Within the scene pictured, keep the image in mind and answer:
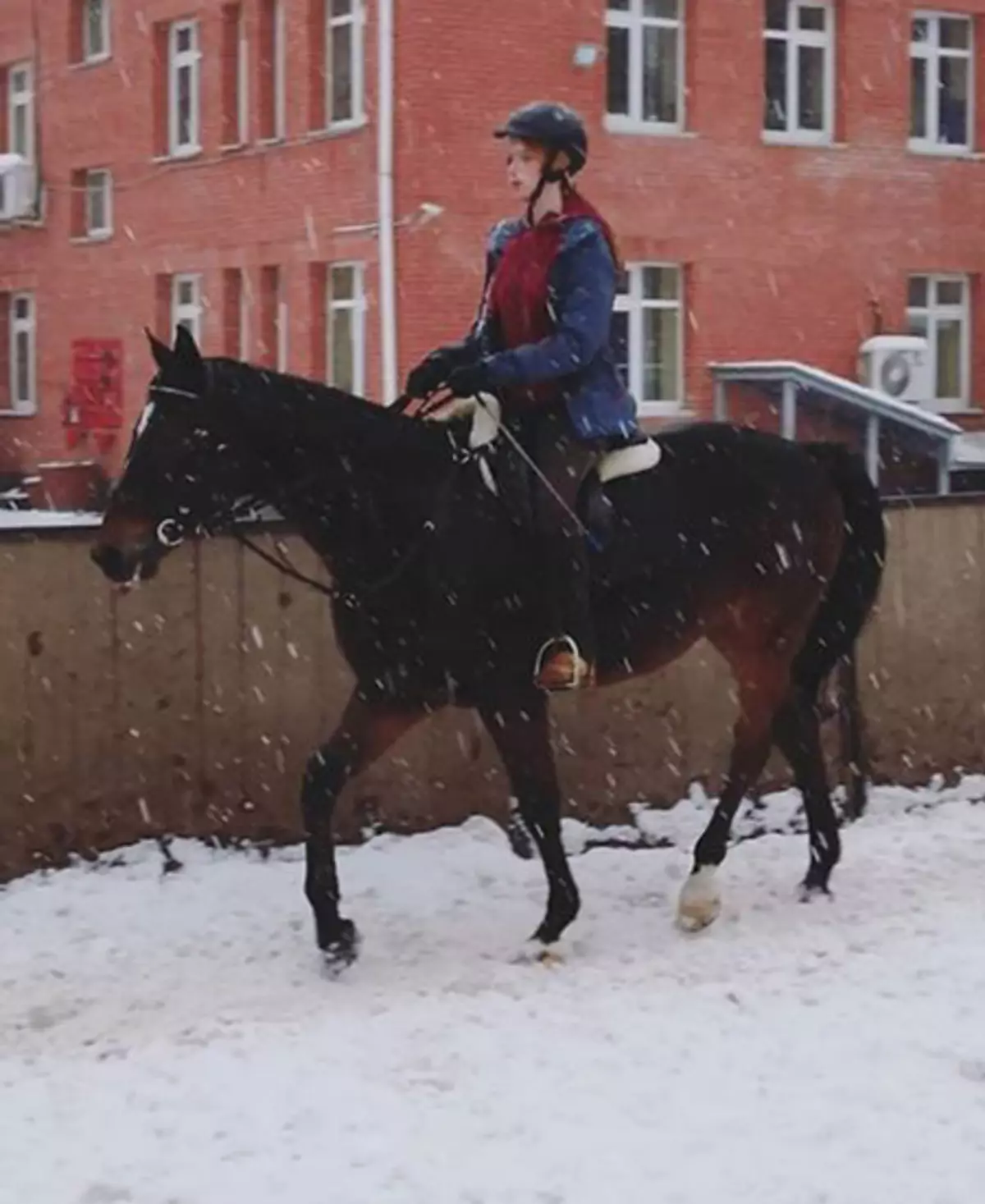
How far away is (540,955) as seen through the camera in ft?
25.5

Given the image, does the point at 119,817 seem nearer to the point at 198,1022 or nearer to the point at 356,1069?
the point at 198,1022

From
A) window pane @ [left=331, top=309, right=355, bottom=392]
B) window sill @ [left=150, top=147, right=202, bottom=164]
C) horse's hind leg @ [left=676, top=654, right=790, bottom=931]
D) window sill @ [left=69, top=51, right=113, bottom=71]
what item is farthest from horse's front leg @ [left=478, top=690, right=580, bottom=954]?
window sill @ [left=69, top=51, right=113, bottom=71]

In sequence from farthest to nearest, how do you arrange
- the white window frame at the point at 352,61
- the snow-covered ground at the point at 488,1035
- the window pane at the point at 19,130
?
the window pane at the point at 19,130 → the white window frame at the point at 352,61 → the snow-covered ground at the point at 488,1035

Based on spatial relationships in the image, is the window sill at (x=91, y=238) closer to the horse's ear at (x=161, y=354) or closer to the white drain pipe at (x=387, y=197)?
the white drain pipe at (x=387, y=197)

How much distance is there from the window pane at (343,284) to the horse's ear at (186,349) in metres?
18.4

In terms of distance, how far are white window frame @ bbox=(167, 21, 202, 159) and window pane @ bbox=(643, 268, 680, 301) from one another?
5.78 m

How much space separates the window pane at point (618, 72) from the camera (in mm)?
25562

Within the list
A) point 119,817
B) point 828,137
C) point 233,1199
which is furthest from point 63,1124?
point 828,137

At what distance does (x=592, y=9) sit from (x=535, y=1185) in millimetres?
21111

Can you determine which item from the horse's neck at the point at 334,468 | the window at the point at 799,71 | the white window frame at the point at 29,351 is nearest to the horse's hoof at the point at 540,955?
the horse's neck at the point at 334,468

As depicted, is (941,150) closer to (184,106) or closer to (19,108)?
(184,106)

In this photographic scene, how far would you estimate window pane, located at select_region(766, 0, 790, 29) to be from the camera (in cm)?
2692

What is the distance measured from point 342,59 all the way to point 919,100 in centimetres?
738

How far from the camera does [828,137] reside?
89.6 ft
